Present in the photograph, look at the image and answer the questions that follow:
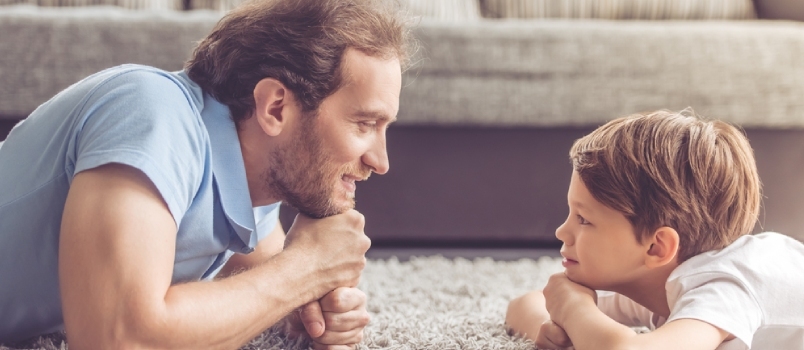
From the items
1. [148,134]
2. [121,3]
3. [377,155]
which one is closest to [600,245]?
[377,155]

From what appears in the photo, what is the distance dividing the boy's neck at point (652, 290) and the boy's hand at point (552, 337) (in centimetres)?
12

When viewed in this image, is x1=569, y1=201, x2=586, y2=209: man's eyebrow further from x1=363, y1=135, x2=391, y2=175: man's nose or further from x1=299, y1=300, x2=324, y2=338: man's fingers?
x1=299, y1=300, x2=324, y2=338: man's fingers

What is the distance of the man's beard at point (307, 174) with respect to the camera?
3.40ft

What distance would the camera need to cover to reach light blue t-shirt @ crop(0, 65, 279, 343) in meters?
0.81

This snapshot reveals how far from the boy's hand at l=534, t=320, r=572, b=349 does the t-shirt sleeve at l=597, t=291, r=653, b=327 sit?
20 centimetres

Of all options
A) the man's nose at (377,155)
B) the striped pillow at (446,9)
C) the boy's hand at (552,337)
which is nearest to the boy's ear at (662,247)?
the boy's hand at (552,337)

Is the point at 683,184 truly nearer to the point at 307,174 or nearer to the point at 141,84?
the point at 307,174

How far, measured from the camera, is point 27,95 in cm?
157

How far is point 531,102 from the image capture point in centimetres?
168

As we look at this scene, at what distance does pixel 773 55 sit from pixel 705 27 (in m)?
0.16

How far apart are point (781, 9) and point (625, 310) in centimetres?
122

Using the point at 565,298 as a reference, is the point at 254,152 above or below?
above

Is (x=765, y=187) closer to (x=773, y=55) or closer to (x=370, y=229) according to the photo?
(x=773, y=55)

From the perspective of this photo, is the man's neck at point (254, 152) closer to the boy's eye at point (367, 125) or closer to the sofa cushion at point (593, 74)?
the boy's eye at point (367, 125)
